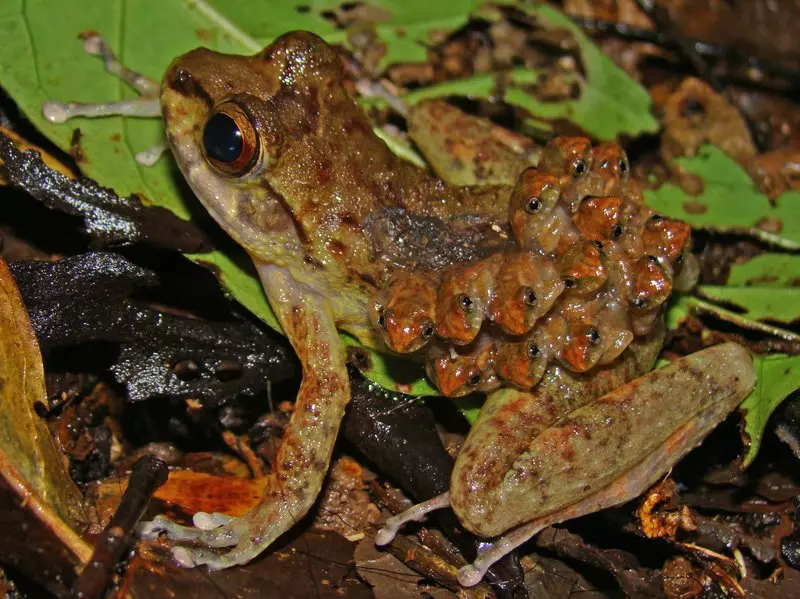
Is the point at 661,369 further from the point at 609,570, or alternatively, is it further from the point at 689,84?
the point at 689,84

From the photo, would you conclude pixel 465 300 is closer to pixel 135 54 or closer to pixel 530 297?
pixel 530 297

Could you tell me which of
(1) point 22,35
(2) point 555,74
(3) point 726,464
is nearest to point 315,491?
(3) point 726,464

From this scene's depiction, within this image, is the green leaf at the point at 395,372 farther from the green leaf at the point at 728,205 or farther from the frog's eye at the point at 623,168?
the green leaf at the point at 728,205

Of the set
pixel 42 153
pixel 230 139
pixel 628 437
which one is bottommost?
pixel 628 437

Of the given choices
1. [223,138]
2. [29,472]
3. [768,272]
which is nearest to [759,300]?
[768,272]

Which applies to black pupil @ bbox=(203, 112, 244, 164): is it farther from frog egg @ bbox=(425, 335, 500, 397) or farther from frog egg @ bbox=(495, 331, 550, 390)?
frog egg @ bbox=(495, 331, 550, 390)

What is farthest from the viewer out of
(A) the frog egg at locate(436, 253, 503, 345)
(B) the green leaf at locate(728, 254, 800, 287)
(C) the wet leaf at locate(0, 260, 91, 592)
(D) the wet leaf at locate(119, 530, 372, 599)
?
(B) the green leaf at locate(728, 254, 800, 287)

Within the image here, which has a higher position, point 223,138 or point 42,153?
point 223,138

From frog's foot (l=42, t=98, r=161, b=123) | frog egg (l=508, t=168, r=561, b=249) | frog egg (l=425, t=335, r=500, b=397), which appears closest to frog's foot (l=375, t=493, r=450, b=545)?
frog egg (l=425, t=335, r=500, b=397)
